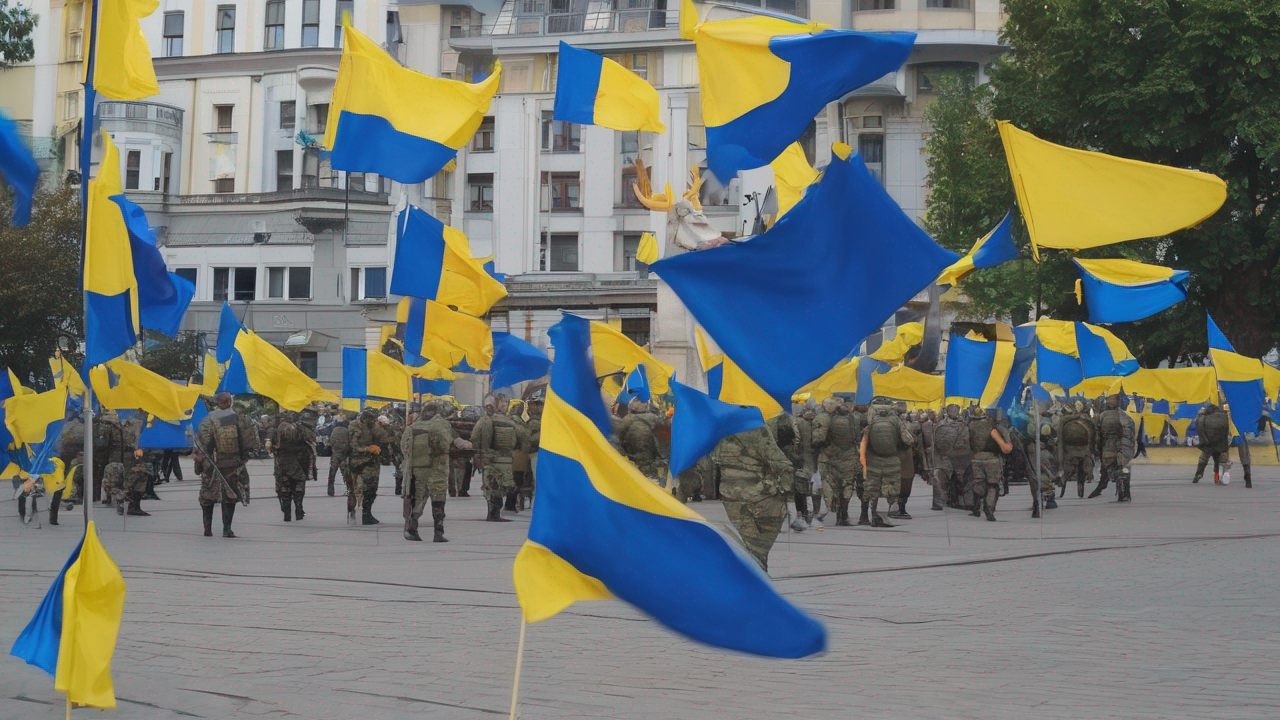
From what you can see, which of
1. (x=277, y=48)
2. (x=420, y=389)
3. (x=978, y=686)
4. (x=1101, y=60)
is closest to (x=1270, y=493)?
(x=1101, y=60)

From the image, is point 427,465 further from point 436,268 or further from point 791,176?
point 791,176

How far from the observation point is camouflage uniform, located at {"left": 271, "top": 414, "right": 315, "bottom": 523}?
2073 centimetres

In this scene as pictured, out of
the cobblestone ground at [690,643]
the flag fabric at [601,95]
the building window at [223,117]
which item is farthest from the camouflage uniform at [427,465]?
the building window at [223,117]

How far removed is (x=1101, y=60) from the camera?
3275cm

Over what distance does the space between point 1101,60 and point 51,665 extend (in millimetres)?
29525

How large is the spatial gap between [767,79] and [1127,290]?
41.0 feet

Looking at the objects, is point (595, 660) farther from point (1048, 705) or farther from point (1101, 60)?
point (1101, 60)

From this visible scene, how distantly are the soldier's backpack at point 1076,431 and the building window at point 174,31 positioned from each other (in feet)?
177

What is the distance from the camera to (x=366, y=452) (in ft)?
65.7

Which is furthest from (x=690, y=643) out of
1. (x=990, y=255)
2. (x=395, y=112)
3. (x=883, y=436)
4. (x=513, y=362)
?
(x=513, y=362)

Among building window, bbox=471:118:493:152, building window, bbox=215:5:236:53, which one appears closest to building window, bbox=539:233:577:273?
building window, bbox=471:118:493:152

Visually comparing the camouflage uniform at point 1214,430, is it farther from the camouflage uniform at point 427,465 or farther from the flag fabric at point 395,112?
the flag fabric at point 395,112

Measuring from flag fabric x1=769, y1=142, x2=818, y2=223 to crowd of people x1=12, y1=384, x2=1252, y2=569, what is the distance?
8.49 feet

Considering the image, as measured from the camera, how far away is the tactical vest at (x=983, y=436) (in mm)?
19984
